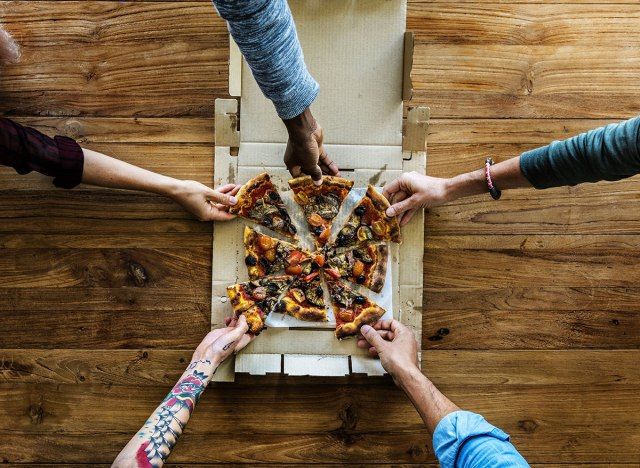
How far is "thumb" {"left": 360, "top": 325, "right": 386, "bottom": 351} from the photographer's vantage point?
1764mm

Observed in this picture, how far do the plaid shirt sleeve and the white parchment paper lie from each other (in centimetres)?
66

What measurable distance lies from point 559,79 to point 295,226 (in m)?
1.04

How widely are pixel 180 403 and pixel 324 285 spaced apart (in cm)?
59

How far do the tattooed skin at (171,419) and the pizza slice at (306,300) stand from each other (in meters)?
0.31

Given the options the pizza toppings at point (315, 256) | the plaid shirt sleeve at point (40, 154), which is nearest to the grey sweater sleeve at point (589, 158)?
the pizza toppings at point (315, 256)

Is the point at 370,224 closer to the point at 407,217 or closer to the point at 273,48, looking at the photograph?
the point at 407,217

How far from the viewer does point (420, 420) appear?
1.90 metres

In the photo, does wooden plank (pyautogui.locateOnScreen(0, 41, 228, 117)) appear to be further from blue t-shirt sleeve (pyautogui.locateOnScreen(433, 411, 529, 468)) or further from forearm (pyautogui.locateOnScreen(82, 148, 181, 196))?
blue t-shirt sleeve (pyautogui.locateOnScreen(433, 411, 529, 468))

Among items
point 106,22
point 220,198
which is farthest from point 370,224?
point 106,22

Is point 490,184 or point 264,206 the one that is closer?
point 490,184

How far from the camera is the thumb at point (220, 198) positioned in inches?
69.8

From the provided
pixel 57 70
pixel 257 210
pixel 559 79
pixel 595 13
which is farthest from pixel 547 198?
pixel 57 70

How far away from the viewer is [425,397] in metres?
1.73

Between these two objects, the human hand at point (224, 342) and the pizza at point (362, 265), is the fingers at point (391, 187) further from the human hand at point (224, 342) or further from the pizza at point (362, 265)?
the human hand at point (224, 342)
